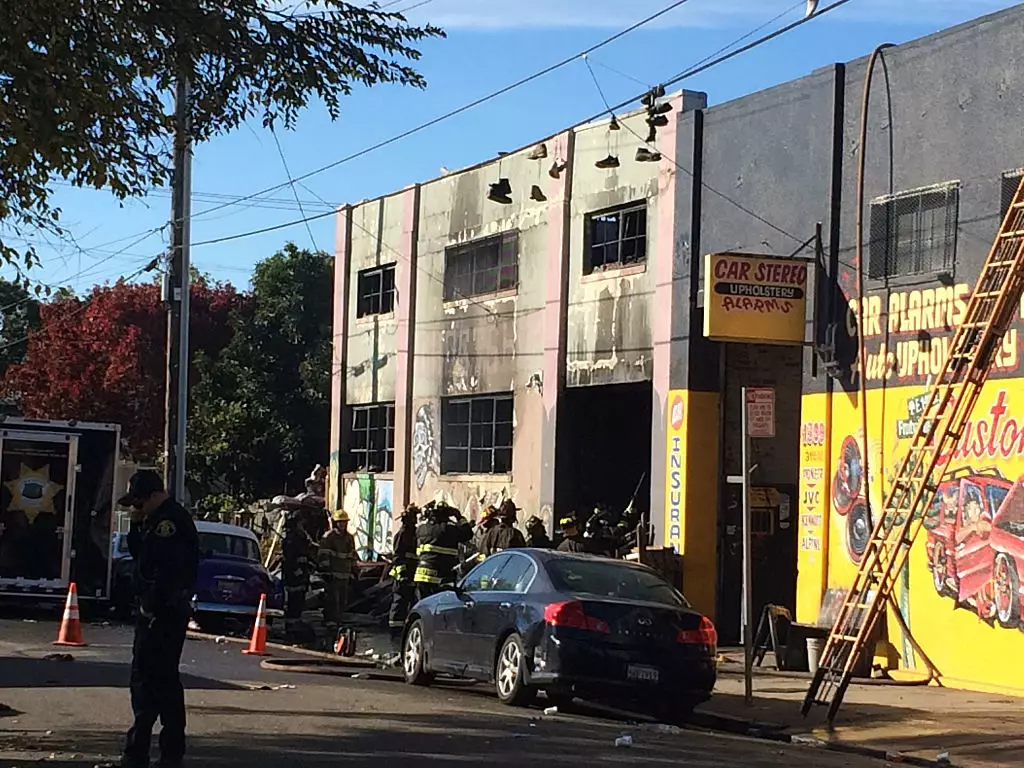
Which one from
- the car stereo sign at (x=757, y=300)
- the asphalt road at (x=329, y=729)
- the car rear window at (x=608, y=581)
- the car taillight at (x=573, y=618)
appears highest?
the car stereo sign at (x=757, y=300)

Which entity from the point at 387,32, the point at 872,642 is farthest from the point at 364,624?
the point at 387,32

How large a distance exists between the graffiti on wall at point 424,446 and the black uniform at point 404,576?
19.9ft

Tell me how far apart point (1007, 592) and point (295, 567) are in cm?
1124

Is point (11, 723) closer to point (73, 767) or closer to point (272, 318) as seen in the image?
point (73, 767)

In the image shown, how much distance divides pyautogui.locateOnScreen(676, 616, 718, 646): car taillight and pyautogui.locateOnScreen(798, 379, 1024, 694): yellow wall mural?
137 inches

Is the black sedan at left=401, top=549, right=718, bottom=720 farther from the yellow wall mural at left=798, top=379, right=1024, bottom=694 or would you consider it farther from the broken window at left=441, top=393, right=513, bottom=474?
the broken window at left=441, top=393, right=513, bottom=474

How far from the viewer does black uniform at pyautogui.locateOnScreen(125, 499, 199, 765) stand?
9.66 metres

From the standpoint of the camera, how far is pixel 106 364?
48.6 m

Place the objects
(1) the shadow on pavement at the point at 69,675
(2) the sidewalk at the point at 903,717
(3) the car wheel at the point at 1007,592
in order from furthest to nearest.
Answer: (3) the car wheel at the point at 1007,592 → (1) the shadow on pavement at the point at 69,675 → (2) the sidewalk at the point at 903,717

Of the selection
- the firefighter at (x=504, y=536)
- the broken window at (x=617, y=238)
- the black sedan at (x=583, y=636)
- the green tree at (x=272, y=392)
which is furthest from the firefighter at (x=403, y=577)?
the green tree at (x=272, y=392)

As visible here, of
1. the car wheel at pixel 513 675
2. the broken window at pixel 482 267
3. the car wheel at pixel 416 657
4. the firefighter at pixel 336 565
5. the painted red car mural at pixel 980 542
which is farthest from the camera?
the broken window at pixel 482 267

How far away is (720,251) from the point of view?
21109 mm

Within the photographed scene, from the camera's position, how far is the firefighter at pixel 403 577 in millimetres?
22281

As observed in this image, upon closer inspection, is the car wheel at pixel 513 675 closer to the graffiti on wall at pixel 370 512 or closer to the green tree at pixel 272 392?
the graffiti on wall at pixel 370 512
